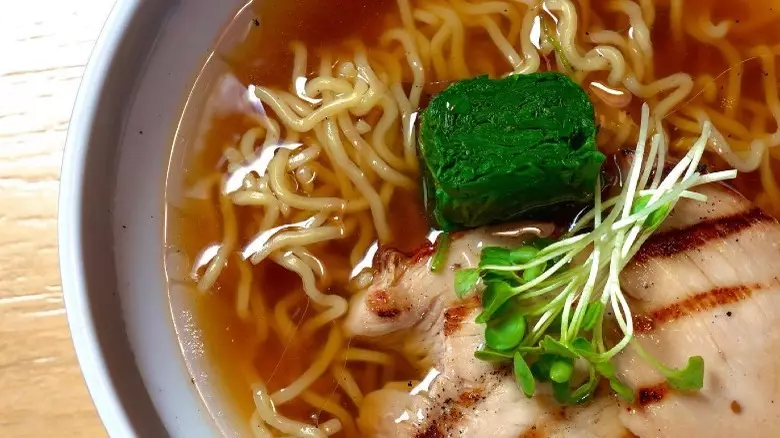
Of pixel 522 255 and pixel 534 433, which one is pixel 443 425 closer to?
pixel 534 433

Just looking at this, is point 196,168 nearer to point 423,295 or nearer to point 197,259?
point 197,259

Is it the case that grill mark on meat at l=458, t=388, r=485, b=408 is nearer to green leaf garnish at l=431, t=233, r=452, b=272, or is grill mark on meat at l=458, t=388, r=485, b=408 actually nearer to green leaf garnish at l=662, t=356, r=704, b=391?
green leaf garnish at l=431, t=233, r=452, b=272

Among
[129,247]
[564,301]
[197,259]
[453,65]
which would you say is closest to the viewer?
[564,301]

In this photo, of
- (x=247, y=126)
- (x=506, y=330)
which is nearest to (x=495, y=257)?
(x=506, y=330)

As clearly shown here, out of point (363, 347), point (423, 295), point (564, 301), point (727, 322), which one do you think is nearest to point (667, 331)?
point (727, 322)

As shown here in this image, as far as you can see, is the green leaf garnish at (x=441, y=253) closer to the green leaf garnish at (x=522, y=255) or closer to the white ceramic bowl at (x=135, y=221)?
the green leaf garnish at (x=522, y=255)

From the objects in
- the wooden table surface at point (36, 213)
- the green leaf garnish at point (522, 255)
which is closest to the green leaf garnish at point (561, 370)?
the green leaf garnish at point (522, 255)
